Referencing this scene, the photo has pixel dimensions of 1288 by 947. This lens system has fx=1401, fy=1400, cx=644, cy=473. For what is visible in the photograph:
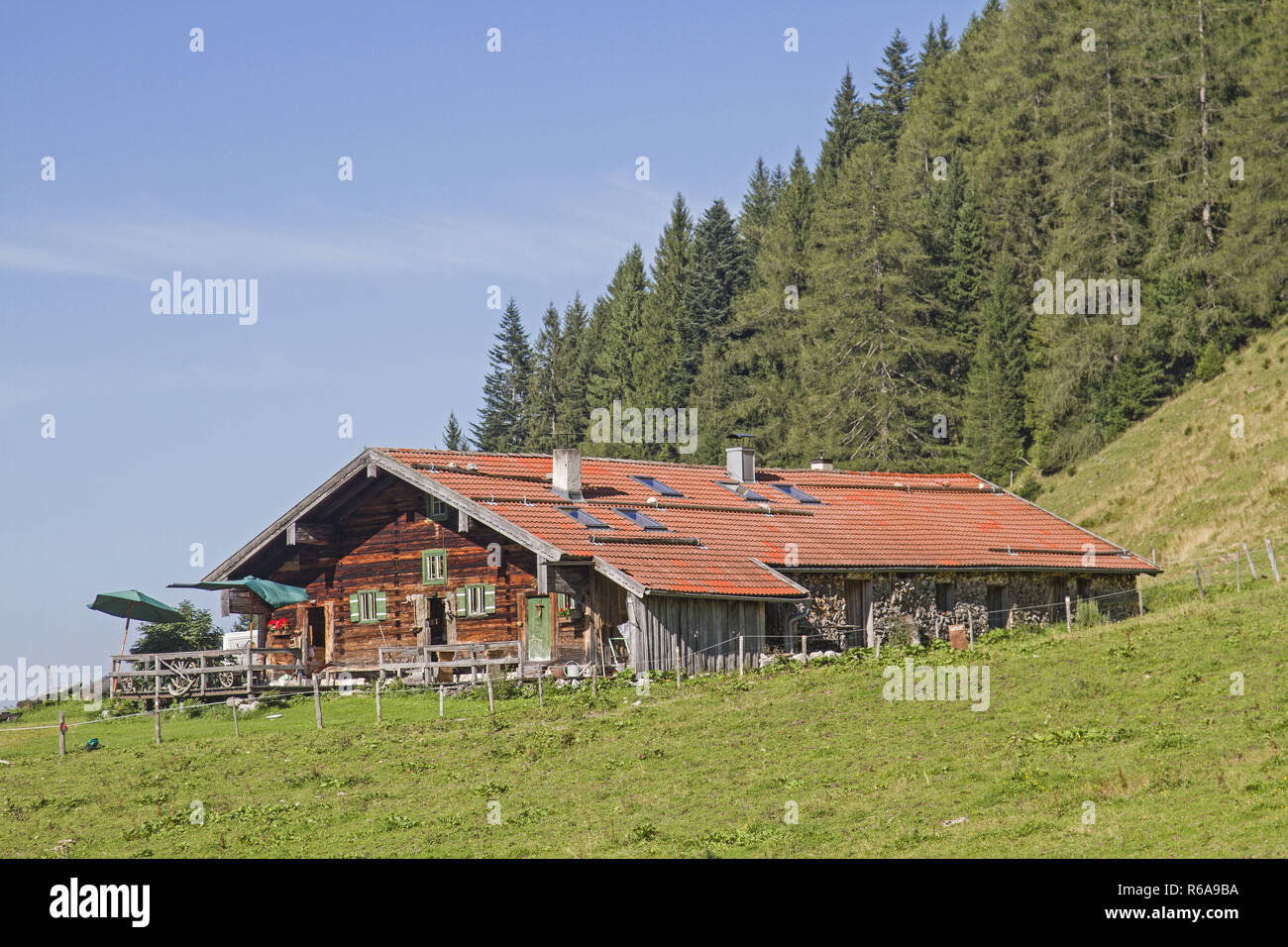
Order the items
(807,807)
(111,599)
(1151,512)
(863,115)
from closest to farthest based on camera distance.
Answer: (807,807), (111,599), (1151,512), (863,115)

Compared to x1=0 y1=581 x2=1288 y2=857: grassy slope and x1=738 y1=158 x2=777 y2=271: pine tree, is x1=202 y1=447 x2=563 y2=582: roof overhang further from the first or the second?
x1=738 y1=158 x2=777 y2=271: pine tree

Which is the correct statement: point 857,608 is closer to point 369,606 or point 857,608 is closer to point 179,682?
point 369,606

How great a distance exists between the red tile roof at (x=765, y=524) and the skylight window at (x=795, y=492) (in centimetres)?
23

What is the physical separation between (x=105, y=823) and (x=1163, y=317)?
52.5 m

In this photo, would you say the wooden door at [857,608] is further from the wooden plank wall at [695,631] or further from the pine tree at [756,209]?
the pine tree at [756,209]

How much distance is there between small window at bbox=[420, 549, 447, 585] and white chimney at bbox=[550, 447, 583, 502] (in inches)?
139

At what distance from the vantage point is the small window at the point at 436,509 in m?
36.7

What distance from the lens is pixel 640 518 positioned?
36.8m

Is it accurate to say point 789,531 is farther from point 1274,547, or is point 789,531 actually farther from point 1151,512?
point 1151,512

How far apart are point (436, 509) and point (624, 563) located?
6.86 meters

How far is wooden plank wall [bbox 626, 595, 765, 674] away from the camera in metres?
31.9

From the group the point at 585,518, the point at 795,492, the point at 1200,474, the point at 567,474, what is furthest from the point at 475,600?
the point at 1200,474

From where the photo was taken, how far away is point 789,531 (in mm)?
38625

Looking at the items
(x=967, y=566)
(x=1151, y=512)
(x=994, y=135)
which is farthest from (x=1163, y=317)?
(x=967, y=566)
